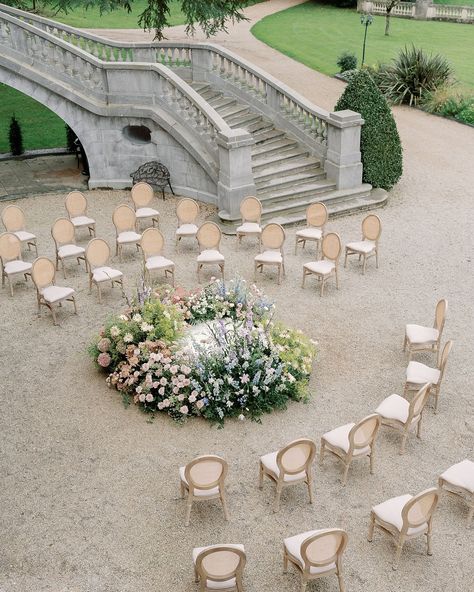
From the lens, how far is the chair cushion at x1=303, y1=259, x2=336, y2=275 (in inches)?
532

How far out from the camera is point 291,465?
28.4 ft

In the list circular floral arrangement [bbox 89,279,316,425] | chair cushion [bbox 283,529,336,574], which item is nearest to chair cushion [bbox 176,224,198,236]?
circular floral arrangement [bbox 89,279,316,425]

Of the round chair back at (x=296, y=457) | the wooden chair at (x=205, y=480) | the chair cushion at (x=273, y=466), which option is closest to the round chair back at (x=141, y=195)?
the chair cushion at (x=273, y=466)

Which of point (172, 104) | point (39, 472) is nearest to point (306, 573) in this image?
point (39, 472)

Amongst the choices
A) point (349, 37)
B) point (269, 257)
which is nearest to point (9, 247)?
point (269, 257)

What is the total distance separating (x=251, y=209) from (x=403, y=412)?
23.1 feet

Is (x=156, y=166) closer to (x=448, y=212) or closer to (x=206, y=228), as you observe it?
(x=206, y=228)

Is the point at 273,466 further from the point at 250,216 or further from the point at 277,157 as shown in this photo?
the point at 277,157

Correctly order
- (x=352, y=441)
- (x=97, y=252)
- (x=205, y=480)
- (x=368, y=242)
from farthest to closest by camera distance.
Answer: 1. (x=368, y=242)
2. (x=97, y=252)
3. (x=352, y=441)
4. (x=205, y=480)

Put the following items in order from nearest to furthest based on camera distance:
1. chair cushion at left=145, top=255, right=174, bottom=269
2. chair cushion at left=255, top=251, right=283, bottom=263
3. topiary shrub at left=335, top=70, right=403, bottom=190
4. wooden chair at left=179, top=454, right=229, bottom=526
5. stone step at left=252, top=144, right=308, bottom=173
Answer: wooden chair at left=179, top=454, right=229, bottom=526, chair cushion at left=145, top=255, right=174, bottom=269, chair cushion at left=255, top=251, right=283, bottom=263, topiary shrub at left=335, top=70, right=403, bottom=190, stone step at left=252, top=144, right=308, bottom=173

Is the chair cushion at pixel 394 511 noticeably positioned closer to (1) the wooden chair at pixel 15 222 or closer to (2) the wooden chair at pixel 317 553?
(2) the wooden chair at pixel 317 553

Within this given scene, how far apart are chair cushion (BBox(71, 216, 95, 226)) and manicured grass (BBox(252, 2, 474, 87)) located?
1729 centimetres

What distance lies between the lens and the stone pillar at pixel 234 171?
16.2 m

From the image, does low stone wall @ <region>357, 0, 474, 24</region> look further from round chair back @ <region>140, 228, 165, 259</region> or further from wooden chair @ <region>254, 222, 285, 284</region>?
round chair back @ <region>140, 228, 165, 259</region>
